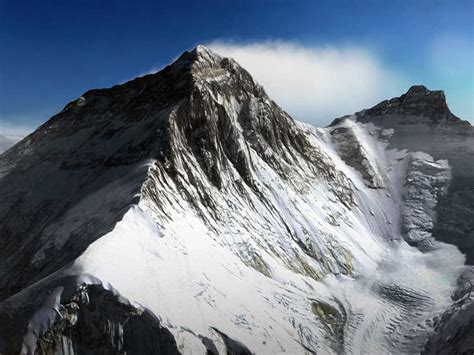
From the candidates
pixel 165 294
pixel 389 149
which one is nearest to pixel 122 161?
pixel 165 294

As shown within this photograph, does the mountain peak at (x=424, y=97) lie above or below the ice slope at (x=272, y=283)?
above

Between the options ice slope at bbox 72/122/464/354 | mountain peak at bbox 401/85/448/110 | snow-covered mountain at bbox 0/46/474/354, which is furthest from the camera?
mountain peak at bbox 401/85/448/110

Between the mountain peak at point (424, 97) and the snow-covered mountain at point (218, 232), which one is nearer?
the snow-covered mountain at point (218, 232)

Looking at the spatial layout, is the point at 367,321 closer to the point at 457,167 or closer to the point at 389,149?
the point at 457,167

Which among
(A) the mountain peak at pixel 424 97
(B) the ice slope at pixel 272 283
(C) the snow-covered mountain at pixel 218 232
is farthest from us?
(A) the mountain peak at pixel 424 97

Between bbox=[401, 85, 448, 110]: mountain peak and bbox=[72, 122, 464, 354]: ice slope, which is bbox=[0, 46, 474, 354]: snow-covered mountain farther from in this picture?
bbox=[401, 85, 448, 110]: mountain peak

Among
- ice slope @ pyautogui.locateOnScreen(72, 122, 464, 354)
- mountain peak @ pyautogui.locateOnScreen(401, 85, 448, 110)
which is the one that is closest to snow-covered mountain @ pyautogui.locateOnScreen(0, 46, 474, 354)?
ice slope @ pyautogui.locateOnScreen(72, 122, 464, 354)

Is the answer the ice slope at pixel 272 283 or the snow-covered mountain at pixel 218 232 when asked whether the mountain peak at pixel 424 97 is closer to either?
the snow-covered mountain at pixel 218 232

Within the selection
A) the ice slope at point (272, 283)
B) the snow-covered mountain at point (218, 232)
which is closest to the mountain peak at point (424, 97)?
the snow-covered mountain at point (218, 232)
